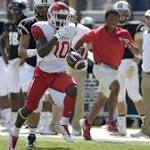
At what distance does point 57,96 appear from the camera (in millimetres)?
9414

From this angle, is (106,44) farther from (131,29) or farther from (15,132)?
(15,132)

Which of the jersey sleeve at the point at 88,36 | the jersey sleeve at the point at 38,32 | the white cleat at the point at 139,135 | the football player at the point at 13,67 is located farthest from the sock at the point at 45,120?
the jersey sleeve at the point at 38,32

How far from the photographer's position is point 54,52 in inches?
354

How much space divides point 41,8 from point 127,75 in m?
2.57

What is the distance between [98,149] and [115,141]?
1.16m

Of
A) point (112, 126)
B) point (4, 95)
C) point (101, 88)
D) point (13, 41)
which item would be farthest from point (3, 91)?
point (101, 88)

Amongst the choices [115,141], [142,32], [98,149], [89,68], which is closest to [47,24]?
[98,149]

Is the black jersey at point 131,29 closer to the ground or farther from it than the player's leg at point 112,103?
farther from it

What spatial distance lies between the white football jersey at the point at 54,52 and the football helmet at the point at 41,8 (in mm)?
599

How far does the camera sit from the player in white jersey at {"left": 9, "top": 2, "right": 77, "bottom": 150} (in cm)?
879

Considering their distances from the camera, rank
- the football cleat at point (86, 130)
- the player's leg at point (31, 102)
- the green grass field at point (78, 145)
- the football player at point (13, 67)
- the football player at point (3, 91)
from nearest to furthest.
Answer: the player's leg at point (31, 102)
the green grass field at point (78, 145)
the football cleat at point (86, 130)
the football player at point (13, 67)
the football player at point (3, 91)

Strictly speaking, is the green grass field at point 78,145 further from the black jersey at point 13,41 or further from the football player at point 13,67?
the black jersey at point 13,41

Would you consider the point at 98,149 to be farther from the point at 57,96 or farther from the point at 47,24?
the point at 47,24

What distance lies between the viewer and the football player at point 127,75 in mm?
11492
